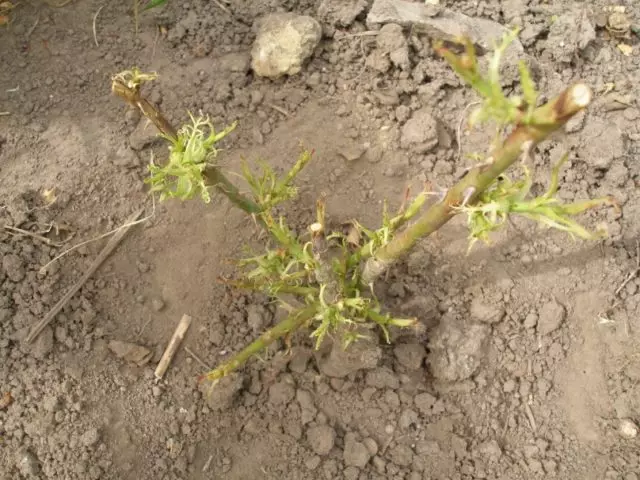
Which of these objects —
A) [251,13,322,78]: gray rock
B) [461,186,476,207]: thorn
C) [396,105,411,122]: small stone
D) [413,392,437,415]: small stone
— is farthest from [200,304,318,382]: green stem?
[251,13,322,78]: gray rock

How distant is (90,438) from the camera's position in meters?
1.81

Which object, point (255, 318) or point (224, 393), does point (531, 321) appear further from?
point (224, 393)

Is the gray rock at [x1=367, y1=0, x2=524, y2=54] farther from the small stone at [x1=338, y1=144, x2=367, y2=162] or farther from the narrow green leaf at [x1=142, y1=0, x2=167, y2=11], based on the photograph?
the narrow green leaf at [x1=142, y1=0, x2=167, y2=11]

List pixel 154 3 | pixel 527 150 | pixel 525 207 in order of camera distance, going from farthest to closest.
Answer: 1. pixel 154 3
2. pixel 525 207
3. pixel 527 150

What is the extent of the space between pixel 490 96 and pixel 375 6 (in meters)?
1.51

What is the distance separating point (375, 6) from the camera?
2297mm

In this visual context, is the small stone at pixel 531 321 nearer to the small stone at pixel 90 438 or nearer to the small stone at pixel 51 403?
the small stone at pixel 90 438

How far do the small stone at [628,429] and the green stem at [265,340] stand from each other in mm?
1010

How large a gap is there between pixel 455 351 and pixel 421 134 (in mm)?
747

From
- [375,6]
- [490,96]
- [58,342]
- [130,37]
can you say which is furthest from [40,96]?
[490,96]

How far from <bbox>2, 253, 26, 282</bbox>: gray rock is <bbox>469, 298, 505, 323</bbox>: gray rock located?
1.44m

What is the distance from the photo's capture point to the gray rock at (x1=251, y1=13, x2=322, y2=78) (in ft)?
7.24

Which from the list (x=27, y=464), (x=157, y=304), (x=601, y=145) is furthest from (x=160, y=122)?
(x=601, y=145)

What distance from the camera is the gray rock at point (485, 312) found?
1.96 meters
